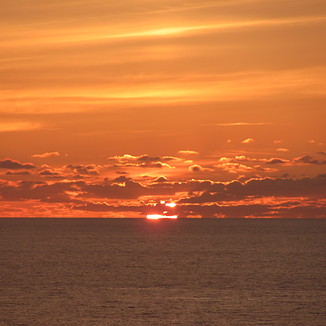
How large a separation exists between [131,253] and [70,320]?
361 feet

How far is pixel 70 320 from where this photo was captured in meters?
76.8

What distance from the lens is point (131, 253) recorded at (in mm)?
186625

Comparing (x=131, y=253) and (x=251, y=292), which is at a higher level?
(x=131, y=253)

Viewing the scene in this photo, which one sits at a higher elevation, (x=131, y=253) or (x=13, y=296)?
(x=131, y=253)

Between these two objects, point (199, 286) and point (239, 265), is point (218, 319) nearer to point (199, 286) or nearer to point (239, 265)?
point (199, 286)

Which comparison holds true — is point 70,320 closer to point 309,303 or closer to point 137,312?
point 137,312

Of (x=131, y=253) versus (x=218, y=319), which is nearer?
(x=218, y=319)

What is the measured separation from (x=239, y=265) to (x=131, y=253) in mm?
46961

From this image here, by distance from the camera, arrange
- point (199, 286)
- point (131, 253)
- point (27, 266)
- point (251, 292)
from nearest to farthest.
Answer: point (251, 292) → point (199, 286) → point (27, 266) → point (131, 253)

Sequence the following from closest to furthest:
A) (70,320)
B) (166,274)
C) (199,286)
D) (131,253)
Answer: (70,320)
(199,286)
(166,274)
(131,253)

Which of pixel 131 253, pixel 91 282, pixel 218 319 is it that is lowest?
pixel 218 319

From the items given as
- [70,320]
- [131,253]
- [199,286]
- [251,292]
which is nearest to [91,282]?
[199,286]

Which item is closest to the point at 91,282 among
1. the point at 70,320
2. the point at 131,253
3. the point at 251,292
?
the point at 251,292

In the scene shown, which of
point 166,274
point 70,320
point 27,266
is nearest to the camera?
point 70,320
